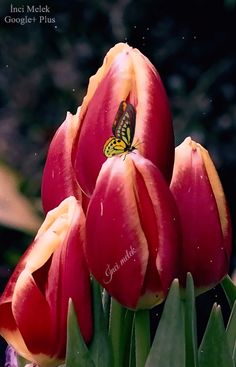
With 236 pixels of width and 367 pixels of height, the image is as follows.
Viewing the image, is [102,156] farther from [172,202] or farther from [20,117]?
[20,117]

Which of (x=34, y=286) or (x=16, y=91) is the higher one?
(x=16, y=91)

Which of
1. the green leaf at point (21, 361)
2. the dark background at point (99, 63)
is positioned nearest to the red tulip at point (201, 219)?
the green leaf at point (21, 361)

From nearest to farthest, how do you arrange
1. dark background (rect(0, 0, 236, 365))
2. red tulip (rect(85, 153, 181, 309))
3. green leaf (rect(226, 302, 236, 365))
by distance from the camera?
red tulip (rect(85, 153, 181, 309))
green leaf (rect(226, 302, 236, 365))
dark background (rect(0, 0, 236, 365))

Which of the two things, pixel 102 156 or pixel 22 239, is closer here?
pixel 102 156

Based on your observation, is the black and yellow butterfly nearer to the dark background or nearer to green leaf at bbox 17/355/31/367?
green leaf at bbox 17/355/31/367

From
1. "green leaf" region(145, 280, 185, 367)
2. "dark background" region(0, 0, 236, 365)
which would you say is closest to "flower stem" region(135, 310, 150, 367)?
"green leaf" region(145, 280, 185, 367)

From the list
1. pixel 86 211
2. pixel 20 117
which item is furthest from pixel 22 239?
pixel 86 211

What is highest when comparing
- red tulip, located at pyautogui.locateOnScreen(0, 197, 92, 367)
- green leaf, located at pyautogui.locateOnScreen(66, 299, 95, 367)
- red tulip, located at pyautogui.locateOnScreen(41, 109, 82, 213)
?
red tulip, located at pyautogui.locateOnScreen(41, 109, 82, 213)
